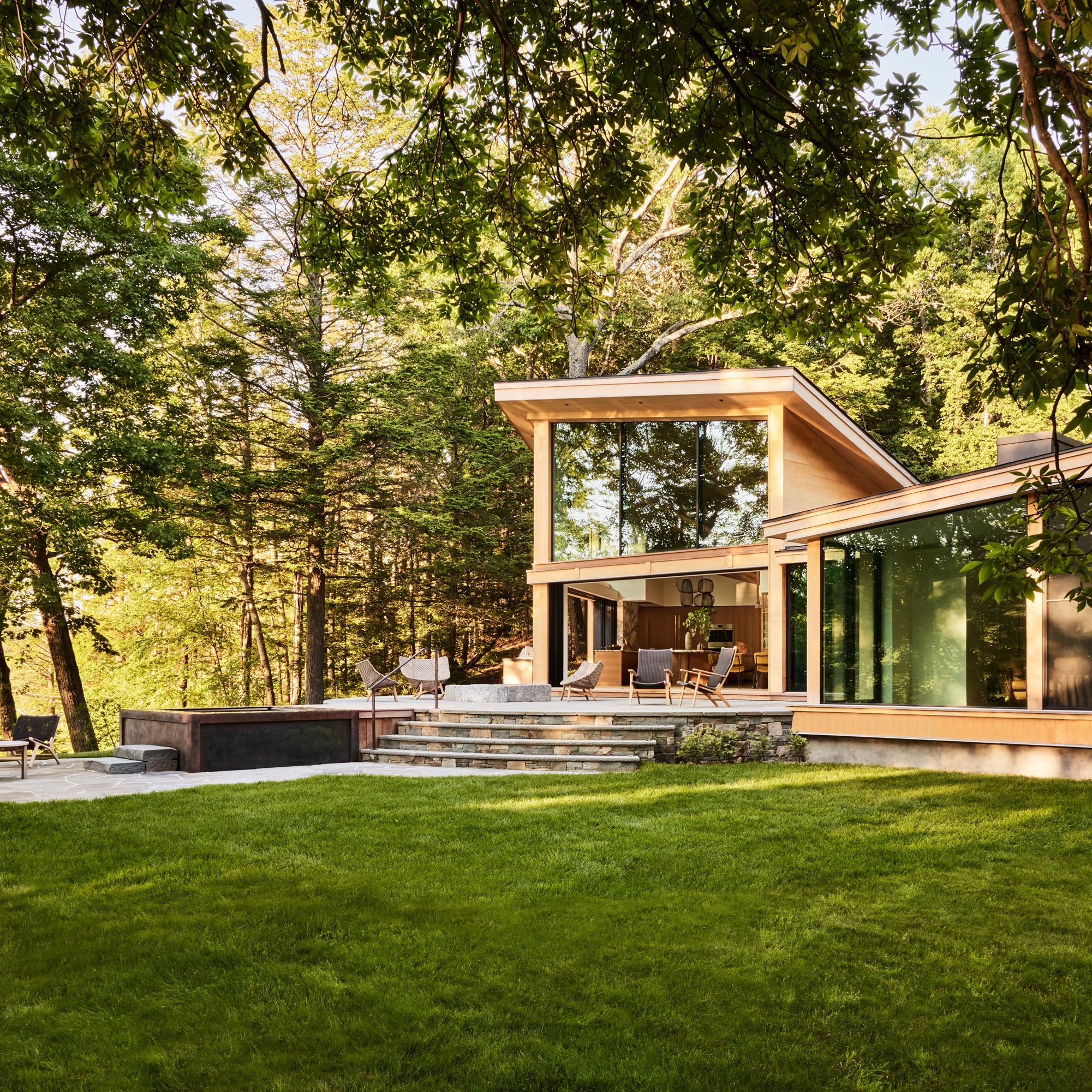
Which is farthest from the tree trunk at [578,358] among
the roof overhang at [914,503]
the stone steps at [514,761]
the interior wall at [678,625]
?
the stone steps at [514,761]

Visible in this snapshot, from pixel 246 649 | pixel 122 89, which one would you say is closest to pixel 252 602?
pixel 246 649

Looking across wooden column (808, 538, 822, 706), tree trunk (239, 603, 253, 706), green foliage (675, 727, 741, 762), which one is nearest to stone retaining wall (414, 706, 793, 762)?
green foliage (675, 727, 741, 762)

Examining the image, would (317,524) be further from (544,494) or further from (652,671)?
(652,671)

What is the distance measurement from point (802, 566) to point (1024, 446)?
420 cm

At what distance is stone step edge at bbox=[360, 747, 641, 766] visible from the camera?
1038 cm

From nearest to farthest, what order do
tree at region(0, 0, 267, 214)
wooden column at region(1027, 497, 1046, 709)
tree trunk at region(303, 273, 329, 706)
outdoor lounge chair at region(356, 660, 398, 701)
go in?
tree at region(0, 0, 267, 214), wooden column at region(1027, 497, 1046, 709), outdoor lounge chair at region(356, 660, 398, 701), tree trunk at region(303, 273, 329, 706)

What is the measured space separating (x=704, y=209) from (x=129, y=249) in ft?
40.3

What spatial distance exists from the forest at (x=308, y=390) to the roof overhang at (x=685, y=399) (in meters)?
2.46

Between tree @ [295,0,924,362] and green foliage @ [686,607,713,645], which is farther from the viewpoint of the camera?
green foliage @ [686,607,713,645]

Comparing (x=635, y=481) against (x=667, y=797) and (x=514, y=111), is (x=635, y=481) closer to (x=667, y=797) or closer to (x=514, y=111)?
(x=667, y=797)

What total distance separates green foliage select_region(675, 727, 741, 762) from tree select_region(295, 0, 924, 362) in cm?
566

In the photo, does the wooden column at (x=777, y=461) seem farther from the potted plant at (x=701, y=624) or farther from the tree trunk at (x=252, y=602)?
the tree trunk at (x=252, y=602)

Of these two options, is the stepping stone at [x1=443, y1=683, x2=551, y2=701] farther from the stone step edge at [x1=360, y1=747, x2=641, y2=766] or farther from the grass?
the grass

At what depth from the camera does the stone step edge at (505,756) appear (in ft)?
34.1
